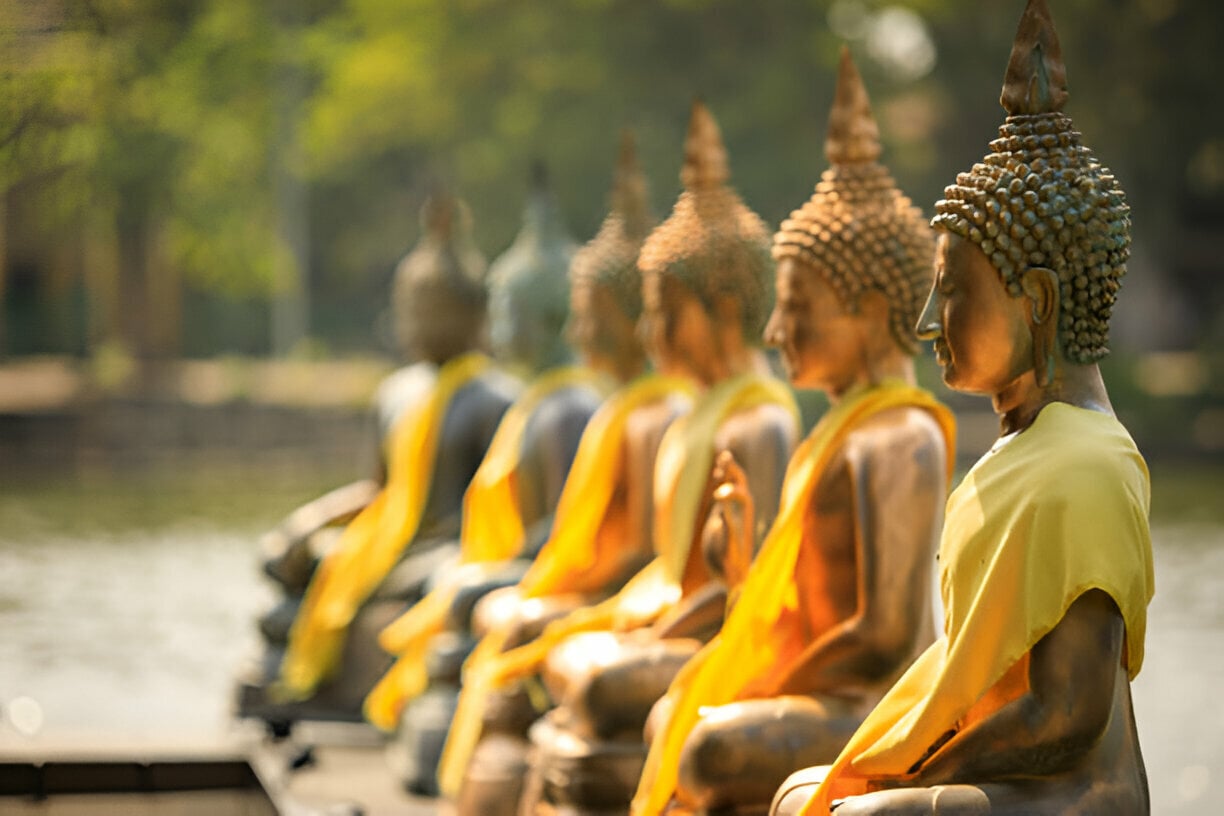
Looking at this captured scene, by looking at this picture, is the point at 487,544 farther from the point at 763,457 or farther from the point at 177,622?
the point at 177,622

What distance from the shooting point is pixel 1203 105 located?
12.9m

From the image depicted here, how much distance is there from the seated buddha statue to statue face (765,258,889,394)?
9.10 ft

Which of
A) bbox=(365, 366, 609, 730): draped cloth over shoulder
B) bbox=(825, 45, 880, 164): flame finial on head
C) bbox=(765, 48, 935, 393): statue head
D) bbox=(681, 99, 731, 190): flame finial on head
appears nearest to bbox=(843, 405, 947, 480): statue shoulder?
bbox=(765, 48, 935, 393): statue head

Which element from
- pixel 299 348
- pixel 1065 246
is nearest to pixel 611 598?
pixel 1065 246

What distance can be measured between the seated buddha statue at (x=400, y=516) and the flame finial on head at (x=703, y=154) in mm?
2103

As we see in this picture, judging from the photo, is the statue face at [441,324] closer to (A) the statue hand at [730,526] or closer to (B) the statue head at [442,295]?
(B) the statue head at [442,295]

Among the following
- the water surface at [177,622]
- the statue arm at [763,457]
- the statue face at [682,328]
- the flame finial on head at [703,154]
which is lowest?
the water surface at [177,622]

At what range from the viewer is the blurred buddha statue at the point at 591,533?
16.5 feet

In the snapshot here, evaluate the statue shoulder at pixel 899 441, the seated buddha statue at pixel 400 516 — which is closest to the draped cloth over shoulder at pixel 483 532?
the seated buddha statue at pixel 400 516

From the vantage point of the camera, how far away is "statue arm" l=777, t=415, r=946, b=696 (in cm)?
356

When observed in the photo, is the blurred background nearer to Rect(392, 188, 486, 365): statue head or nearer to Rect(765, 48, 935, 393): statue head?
Rect(392, 188, 486, 365): statue head

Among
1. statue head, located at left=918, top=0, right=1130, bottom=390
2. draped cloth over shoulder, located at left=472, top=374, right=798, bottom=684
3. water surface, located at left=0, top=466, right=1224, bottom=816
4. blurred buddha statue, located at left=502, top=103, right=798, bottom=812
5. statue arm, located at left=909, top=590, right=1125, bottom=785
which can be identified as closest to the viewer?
statue arm, located at left=909, top=590, right=1125, bottom=785

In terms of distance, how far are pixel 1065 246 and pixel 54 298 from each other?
19712 millimetres

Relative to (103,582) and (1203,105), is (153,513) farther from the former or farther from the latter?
(1203,105)
